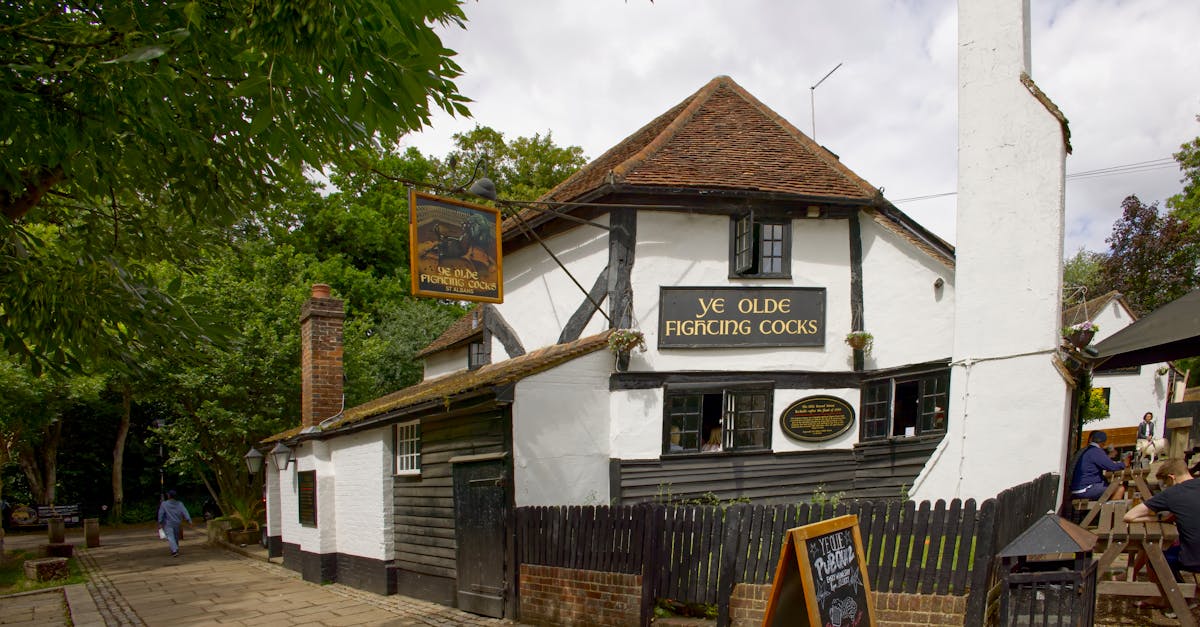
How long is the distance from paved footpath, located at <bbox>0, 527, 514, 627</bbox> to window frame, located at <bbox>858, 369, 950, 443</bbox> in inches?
214

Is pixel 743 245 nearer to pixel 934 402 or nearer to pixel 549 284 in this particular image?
pixel 549 284

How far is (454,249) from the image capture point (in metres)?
9.60

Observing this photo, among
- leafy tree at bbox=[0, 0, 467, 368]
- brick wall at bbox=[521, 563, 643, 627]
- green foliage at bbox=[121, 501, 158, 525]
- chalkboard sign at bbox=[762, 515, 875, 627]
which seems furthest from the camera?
green foliage at bbox=[121, 501, 158, 525]

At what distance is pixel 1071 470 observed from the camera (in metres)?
9.05

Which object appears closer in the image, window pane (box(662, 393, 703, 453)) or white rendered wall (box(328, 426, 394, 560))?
window pane (box(662, 393, 703, 453))

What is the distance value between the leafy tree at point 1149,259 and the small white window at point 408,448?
28.8 m

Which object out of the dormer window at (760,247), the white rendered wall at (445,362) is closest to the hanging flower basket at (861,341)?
the dormer window at (760,247)

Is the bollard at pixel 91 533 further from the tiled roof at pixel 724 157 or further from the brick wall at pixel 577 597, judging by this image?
the brick wall at pixel 577 597

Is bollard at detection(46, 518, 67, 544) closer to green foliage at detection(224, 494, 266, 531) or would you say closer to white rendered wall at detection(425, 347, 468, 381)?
green foliage at detection(224, 494, 266, 531)

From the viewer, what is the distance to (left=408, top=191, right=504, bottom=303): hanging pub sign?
9188 mm

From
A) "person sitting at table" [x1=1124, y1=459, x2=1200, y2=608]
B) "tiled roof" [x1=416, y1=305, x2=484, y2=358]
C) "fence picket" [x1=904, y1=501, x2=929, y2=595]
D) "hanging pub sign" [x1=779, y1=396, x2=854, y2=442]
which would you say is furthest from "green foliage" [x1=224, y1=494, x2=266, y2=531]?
"person sitting at table" [x1=1124, y1=459, x2=1200, y2=608]

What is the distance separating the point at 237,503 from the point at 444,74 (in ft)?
68.0

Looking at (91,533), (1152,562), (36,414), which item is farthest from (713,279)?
(91,533)

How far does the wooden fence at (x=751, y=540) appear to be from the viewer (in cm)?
605
